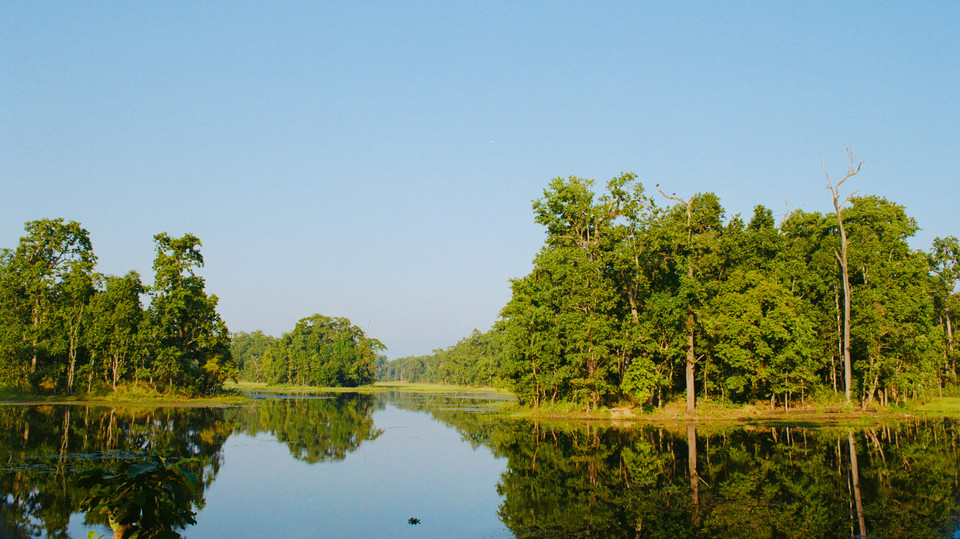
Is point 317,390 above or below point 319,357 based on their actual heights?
below

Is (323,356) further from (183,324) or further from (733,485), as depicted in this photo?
(733,485)

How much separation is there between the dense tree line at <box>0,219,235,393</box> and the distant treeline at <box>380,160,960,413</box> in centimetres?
3247

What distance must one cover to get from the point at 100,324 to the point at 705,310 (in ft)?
178

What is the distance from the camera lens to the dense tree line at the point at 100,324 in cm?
5816

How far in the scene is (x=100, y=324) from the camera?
58094mm

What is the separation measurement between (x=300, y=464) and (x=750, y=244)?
1764 inches

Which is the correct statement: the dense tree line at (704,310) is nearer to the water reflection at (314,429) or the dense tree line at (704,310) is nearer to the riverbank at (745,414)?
the riverbank at (745,414)

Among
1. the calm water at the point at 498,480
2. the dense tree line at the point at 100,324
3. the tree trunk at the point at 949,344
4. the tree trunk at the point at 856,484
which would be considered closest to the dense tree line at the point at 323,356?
the dense tree line at the point at 100,324

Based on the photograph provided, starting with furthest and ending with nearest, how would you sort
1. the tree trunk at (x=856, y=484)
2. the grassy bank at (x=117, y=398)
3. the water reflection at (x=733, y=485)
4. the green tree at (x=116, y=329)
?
1. the green tree at (x=116, y=329)
2. the grassy bank at (x=117, y=398)
3. the water reflection at (x=733, y=485)
4. the tree trunk at (x=856, y=484)

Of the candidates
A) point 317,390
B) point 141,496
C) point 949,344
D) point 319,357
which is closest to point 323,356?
point 319,357

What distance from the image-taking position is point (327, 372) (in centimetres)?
12375

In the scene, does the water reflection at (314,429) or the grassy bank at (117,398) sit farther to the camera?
the grassy bank at (117,398)

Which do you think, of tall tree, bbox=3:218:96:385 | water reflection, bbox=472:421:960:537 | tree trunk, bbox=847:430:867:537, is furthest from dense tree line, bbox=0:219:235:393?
tree trunk, bbox=847:430:867:537

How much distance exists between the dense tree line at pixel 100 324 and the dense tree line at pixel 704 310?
32.4 metres
